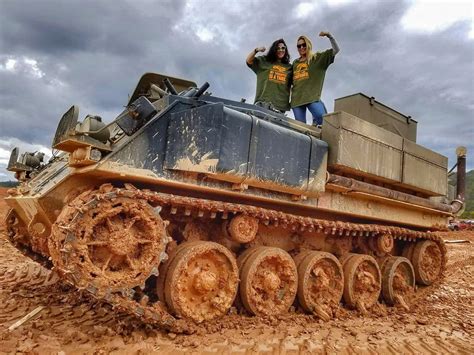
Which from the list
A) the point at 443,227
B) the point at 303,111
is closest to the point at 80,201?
the point at 303,111

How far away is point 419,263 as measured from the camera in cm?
882

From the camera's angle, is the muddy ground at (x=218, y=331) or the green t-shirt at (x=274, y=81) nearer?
the muddy ground at (x=218, y=331)

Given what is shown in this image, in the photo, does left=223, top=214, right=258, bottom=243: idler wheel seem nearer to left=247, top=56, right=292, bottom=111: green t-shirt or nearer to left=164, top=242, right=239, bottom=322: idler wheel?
left=164, top=242, right=239, bottom=322: idler wheel

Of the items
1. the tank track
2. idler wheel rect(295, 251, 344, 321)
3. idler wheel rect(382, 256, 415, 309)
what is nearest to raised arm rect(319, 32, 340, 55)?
the tank track

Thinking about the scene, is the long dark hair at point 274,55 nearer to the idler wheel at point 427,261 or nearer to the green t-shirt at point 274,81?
the green t-shirt at point 274,81

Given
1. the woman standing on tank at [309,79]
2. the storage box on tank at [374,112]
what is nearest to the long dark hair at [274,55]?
the woman standing on tank at [309,79]

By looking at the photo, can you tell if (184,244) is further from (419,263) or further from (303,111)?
(419,263)

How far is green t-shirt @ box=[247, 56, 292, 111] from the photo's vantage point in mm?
8281

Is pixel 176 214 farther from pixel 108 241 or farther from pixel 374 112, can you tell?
pixel 374 112

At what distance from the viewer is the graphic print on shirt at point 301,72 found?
314 inches

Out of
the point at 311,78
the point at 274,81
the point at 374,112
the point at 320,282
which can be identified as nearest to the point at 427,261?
the point at 374,112

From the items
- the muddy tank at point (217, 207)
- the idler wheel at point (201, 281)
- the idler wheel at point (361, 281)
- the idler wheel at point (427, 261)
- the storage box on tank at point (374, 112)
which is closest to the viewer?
the muddy tank at point (217, 207)

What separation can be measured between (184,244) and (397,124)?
5.97 meters

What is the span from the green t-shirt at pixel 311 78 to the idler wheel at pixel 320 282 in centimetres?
300
